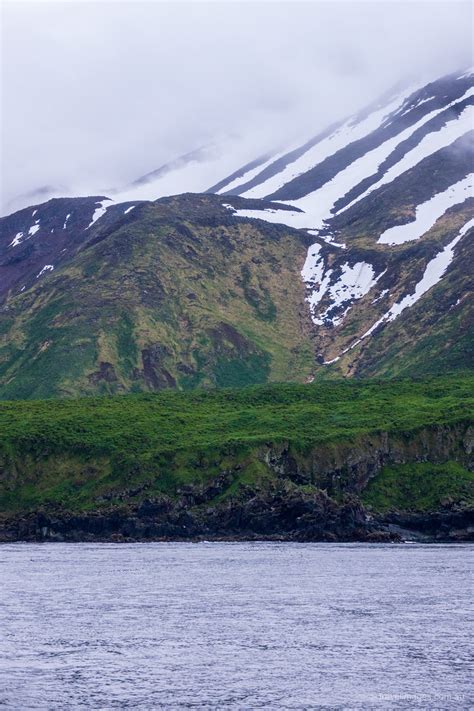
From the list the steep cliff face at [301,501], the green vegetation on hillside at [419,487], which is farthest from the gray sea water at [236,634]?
the green vegetation on hillside at [419,487]

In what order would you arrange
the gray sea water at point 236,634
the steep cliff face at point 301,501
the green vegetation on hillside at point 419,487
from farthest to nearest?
the green vegetation on hillside at point 419,487
the steep cliff face at point 301,501
the gray sea water at point 236,634

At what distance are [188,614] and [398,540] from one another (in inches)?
3559

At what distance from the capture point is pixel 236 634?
74.3 metres

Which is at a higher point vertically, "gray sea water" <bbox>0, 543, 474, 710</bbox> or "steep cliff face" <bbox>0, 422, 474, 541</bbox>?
"steep cliff face" <bbox>0, 422, 474, 541</bbox>

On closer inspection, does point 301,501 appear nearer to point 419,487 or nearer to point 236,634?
point 419,487

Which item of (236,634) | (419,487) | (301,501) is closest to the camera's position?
(236,634)

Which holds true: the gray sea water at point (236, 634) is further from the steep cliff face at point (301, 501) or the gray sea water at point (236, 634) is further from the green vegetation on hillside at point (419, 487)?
the green vegetation on hillside at point (419, 487)

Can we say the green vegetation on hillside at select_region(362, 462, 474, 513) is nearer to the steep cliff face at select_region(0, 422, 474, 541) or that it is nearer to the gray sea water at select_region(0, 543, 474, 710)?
the steep cliff face at select_region(0, 422, 474, 541)

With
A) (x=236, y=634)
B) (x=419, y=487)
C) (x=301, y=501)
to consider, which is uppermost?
(x=419, y=487)

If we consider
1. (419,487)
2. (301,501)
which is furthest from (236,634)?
(419,487)

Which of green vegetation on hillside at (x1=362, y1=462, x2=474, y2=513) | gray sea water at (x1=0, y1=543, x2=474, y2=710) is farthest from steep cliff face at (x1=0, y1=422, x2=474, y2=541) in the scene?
gray sea water at (x1=0, y1=543, x2=474, y2=710)

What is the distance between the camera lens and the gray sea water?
56.5 metres

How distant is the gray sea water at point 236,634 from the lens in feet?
185

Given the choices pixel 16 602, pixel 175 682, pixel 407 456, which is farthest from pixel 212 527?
→ pixel 175 682
